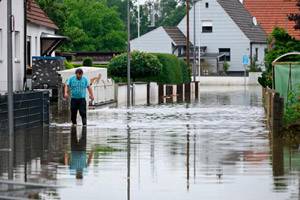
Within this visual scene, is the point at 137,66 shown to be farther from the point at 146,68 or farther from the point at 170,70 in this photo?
the point at 170,70

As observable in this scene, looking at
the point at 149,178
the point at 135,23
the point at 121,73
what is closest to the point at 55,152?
the point at 149,178

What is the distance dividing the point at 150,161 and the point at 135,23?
118m

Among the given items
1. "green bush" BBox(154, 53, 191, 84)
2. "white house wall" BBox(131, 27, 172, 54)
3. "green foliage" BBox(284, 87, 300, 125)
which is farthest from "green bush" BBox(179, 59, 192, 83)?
"green foliage" BBox(284, 87, 300, 125)

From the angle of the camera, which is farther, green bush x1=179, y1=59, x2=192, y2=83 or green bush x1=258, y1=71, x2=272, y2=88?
green bush x1=179, y1=59, x2=192, y2=83

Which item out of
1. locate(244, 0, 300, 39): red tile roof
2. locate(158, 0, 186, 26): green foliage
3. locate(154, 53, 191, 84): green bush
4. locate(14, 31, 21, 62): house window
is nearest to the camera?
locate(14, 31, 21, 62): house window

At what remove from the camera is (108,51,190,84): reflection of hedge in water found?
55031 mm

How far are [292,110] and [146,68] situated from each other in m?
32.2

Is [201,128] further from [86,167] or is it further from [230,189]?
[230,189]

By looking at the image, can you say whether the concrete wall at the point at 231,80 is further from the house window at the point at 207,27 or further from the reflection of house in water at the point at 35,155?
the reflection of house in water at the point at 35,155

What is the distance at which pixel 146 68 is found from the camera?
2205 inches

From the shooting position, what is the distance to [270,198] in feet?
42.1

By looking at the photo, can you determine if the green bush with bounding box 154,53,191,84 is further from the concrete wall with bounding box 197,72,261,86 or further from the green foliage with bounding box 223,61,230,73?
the green foliage with bounding box 223,61,230,73

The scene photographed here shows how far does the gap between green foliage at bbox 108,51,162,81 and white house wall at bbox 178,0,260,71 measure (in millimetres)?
44001

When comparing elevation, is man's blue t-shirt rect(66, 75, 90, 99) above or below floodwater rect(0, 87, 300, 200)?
above
